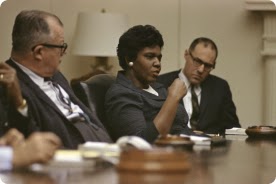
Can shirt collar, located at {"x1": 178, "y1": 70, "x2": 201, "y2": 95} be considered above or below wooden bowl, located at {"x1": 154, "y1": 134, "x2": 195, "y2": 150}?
below

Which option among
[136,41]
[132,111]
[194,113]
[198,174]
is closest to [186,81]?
[194,113]

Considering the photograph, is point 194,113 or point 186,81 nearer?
point 194,113

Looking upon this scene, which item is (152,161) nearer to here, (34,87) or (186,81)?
(34,87)

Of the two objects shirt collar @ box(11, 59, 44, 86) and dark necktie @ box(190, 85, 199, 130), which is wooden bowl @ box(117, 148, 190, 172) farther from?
dark necktie @ box(190, 85, 199, 130)

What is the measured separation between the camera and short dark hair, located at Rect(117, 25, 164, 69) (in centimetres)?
383

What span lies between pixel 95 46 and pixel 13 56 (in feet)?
7.57

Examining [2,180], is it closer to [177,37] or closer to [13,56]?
[13,56]

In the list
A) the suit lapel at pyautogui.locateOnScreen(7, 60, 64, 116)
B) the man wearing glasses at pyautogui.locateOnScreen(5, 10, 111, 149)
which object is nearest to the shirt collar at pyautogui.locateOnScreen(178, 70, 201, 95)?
the man wearing glasses at pyautogui.locateOnScreen(5, 10, 111, 149)

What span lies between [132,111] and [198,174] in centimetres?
173

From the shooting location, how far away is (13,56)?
3182 millimetres

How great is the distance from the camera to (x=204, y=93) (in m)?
5.05

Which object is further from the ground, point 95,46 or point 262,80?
point 95,46

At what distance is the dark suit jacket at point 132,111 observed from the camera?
3.44 m

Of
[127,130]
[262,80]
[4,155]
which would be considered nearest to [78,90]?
[127,130]
